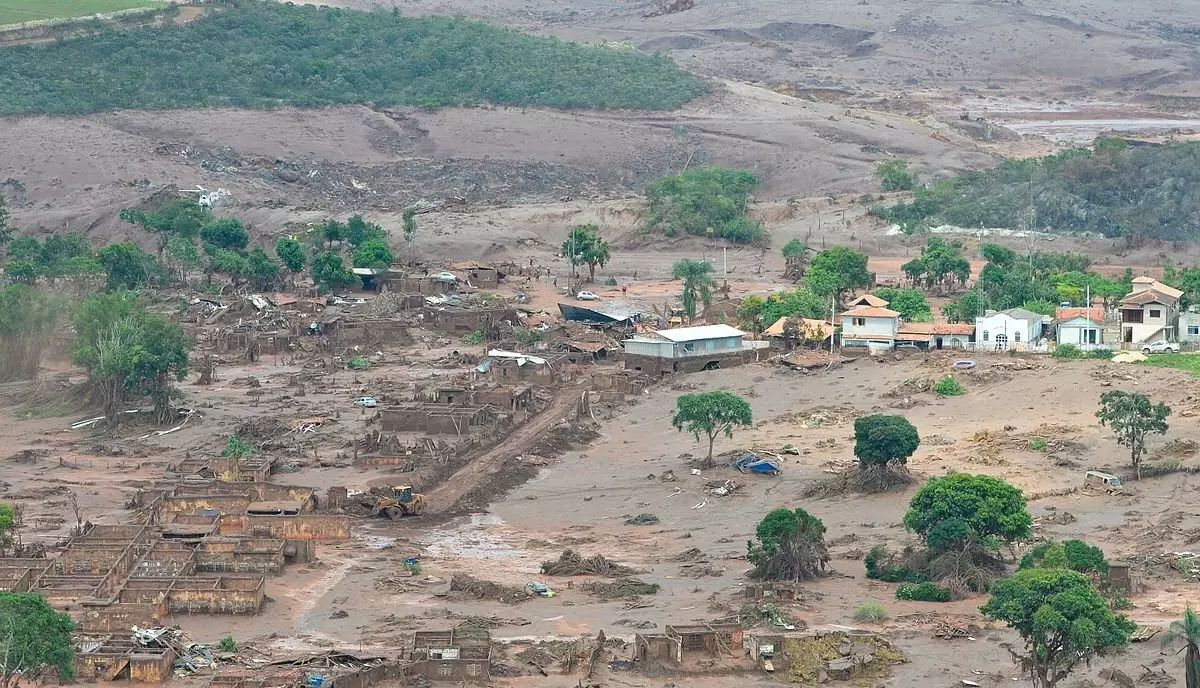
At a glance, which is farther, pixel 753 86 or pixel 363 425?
pixel 753 86

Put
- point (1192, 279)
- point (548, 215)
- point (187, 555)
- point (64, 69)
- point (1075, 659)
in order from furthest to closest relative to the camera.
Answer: point (64, 69)
point (548, 215)
point (1192, 279)
point (187, 555)
point (1075, 659)

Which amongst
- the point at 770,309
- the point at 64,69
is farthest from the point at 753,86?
the point at 770,309

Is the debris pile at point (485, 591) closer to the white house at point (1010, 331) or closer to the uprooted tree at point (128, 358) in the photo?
the uprooted tree at point (128, 358)

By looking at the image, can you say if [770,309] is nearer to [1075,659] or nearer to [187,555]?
[187,555]

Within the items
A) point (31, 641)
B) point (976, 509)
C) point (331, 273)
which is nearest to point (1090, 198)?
point (331, 273)

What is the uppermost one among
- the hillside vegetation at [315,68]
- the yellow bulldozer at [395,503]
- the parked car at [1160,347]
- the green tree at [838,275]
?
the hillside vegetation at [315,68]

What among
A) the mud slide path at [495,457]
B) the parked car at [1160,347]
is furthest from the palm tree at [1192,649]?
the parked car at [1160,347]

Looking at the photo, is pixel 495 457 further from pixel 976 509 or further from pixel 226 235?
pixel 226 235

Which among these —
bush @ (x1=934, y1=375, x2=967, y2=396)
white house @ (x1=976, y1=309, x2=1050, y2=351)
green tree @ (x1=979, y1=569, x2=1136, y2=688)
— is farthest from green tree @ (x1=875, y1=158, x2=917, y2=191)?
green tree @ (x1=979, y1=569, x2=1136, y2=688)
